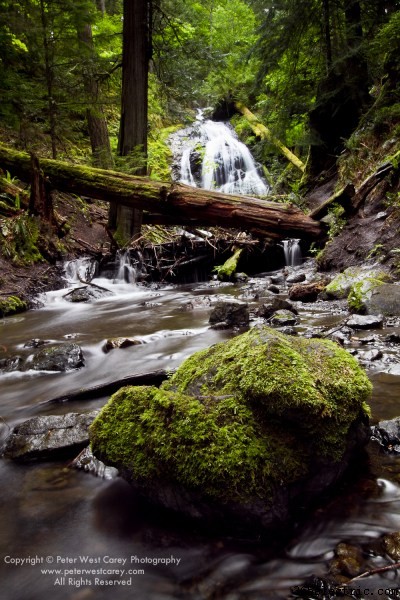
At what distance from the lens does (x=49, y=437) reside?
246 centimetres

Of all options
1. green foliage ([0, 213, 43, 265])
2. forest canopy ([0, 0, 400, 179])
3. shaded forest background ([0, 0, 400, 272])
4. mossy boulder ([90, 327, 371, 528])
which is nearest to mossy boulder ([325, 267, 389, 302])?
shaded forest background ([0, 0, 400, 272])

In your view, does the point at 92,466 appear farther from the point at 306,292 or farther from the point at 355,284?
the point at 306,292

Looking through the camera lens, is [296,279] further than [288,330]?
Yes

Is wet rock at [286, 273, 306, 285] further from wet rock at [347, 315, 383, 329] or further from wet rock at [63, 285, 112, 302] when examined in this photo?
wet rock at [63, 285, 112, 302]

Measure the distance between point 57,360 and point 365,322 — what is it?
358 centimetres

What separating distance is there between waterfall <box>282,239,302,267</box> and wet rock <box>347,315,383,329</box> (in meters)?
6.39

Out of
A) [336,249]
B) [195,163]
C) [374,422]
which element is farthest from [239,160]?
[374,422]

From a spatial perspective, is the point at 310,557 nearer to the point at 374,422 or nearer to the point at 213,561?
the point at 213,561

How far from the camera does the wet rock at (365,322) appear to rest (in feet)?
15.0

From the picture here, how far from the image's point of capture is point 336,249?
8359mm

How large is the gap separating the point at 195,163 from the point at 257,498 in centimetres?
1983

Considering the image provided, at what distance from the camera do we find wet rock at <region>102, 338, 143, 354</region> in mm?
4676

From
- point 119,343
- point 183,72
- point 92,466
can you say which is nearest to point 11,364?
point 119,343

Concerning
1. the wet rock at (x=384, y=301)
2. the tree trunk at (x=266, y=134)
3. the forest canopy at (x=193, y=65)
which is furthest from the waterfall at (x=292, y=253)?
the wet rock at (x=384, y=301)
